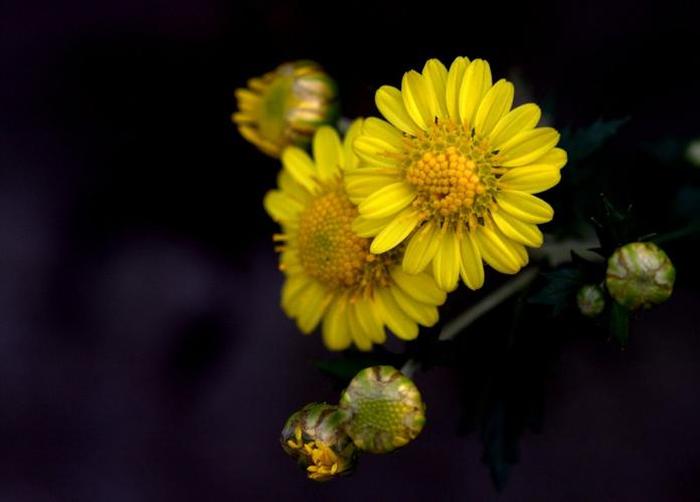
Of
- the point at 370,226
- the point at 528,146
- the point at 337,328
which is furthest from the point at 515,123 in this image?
the point at 337,328

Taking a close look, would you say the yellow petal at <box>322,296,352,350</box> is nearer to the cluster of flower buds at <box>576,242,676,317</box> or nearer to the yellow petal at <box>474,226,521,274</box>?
the yellow petal at <box>474,226,521,274</box>

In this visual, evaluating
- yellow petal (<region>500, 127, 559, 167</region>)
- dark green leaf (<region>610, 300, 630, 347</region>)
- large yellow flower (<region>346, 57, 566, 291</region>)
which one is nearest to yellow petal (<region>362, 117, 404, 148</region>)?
large yellow flower (<region>346, 57, 566, 291</region>)

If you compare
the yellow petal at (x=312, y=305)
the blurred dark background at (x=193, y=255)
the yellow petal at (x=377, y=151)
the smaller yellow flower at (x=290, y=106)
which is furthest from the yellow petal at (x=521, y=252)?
the blurred dark background at (x=193, y=255)

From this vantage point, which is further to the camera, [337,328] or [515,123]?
[337,328]

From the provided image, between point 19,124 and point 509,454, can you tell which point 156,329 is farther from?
point 509,454

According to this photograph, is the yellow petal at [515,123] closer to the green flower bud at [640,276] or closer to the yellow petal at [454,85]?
the yellow petal at [454,85]

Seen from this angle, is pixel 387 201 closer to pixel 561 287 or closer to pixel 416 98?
pixel 416 98

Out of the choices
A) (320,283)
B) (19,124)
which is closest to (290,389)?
(320,283)
